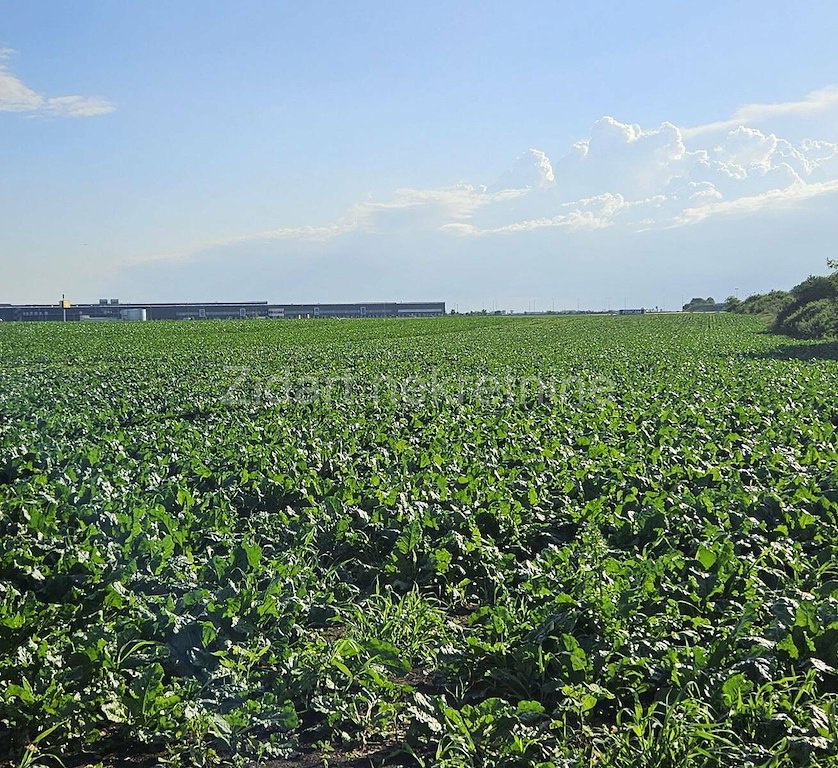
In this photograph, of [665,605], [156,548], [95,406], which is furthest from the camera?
[95,406]

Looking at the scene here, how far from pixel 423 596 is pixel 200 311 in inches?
5234

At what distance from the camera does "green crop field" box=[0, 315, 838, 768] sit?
3.99 m

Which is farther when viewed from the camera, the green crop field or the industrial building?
the industrial building

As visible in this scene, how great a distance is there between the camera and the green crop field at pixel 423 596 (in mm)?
3992

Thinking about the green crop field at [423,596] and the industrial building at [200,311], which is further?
the industrial building at [200,311]

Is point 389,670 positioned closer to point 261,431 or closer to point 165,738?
point 165,738

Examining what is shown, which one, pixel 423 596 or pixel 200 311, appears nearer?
pixel 423 596

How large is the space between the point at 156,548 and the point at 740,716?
3.69m

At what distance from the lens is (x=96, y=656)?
425 centimetres

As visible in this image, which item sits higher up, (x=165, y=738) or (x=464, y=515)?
(x=464, y=515)

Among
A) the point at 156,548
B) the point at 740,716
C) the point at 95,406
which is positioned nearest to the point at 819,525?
the point at 740,716

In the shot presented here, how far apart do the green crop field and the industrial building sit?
352ft

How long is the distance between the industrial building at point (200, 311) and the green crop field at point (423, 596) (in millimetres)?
107390

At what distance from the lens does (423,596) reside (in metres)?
5.86
